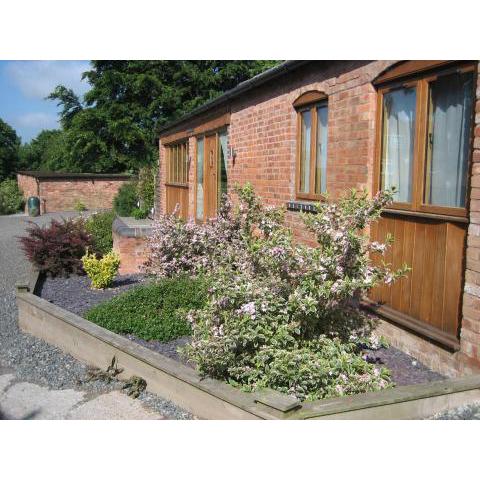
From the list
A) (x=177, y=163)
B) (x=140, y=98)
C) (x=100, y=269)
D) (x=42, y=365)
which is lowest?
(x=42, y=365)

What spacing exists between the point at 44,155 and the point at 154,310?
3913cm

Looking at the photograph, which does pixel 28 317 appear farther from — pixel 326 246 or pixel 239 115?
pixel 239 115

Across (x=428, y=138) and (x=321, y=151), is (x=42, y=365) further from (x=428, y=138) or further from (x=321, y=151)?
(x=428, y=138)

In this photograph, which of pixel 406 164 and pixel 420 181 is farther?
pixel 406 164

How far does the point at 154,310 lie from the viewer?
21.0 ft

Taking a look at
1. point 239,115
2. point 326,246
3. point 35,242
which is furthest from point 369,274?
point 35,242

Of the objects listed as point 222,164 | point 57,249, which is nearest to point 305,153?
point 222,164

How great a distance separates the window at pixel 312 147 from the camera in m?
6.82

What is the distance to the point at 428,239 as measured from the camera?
4.88 metres

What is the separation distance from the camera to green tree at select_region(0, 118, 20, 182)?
108 feet

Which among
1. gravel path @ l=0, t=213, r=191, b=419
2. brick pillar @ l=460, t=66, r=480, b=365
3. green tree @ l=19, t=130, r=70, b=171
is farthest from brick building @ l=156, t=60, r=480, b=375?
green tree @ l=19, t=130, r=70, b=171

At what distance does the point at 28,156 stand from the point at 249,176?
114 feet

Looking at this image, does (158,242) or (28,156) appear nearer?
(158,242)

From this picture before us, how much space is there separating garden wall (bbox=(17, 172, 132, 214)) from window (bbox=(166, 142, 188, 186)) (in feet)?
39.5
